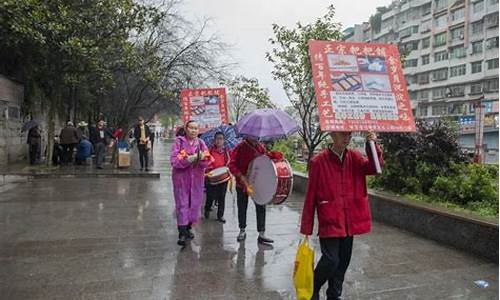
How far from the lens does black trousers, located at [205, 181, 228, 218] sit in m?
6.92

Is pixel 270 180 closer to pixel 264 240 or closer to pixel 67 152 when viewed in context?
pixel 264 240

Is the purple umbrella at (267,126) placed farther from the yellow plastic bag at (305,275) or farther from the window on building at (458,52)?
the window on building at (458,52)

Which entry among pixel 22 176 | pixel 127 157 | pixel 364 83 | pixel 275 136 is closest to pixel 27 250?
pixel 275 136

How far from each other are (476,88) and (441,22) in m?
10.8

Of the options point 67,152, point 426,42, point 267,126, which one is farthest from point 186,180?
point 426,42

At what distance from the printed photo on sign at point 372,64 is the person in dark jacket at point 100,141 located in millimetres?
12869

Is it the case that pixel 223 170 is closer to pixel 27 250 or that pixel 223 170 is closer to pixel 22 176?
pixel 27 250

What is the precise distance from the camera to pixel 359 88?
3359mm

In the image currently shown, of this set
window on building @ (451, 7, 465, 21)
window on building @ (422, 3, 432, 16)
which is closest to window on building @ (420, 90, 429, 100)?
window on building @ (451, 7, 465, 21)

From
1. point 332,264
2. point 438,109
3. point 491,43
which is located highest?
point 491,43

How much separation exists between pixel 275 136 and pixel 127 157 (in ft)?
36.2

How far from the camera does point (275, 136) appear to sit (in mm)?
5039

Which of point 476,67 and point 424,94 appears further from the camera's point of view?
point 424,94

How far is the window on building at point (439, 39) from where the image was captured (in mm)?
54938
